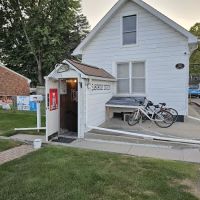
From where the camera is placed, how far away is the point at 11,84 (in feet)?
78.1

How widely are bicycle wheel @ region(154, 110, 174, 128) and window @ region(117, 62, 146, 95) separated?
211 centimetres

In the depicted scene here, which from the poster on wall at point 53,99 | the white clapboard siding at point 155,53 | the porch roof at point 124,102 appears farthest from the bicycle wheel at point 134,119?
the poster on wall at point 53,99

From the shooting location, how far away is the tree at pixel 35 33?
28503 mm

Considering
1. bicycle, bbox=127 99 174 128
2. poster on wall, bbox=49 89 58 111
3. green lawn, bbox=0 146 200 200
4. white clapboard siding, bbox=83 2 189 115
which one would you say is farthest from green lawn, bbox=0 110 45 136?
bicycle, bbox=127 99 174 128

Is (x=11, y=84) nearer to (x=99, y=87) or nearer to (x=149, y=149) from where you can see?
(x=99, y=87)

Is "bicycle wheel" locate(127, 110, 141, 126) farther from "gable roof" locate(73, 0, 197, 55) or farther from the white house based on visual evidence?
"gable roof" locate(73, 0, 197, 55)

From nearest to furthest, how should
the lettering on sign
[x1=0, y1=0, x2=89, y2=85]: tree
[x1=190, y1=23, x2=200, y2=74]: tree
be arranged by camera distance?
the lettering on sign < [x1=0, y1=0, x2=89, y2=85]: tree < [x1=190, y1=23, x2=200, y2=74]: tree

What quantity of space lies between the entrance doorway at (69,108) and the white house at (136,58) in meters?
0.04

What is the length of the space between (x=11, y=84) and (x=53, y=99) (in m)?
17.8

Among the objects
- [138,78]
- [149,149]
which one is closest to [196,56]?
[138,78]

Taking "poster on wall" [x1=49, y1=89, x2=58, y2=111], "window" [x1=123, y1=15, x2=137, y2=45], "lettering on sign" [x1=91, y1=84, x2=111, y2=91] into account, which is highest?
"window" [x1=123, y1=15, x2=137, y2=45]

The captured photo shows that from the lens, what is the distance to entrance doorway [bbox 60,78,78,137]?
862cm

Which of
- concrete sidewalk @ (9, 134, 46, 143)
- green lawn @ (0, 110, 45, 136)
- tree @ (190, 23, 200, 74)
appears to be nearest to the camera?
concrete sidewalk @ (9, 134, 46, 143)

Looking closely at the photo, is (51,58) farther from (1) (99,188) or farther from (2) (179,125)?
(1) (99,188)
